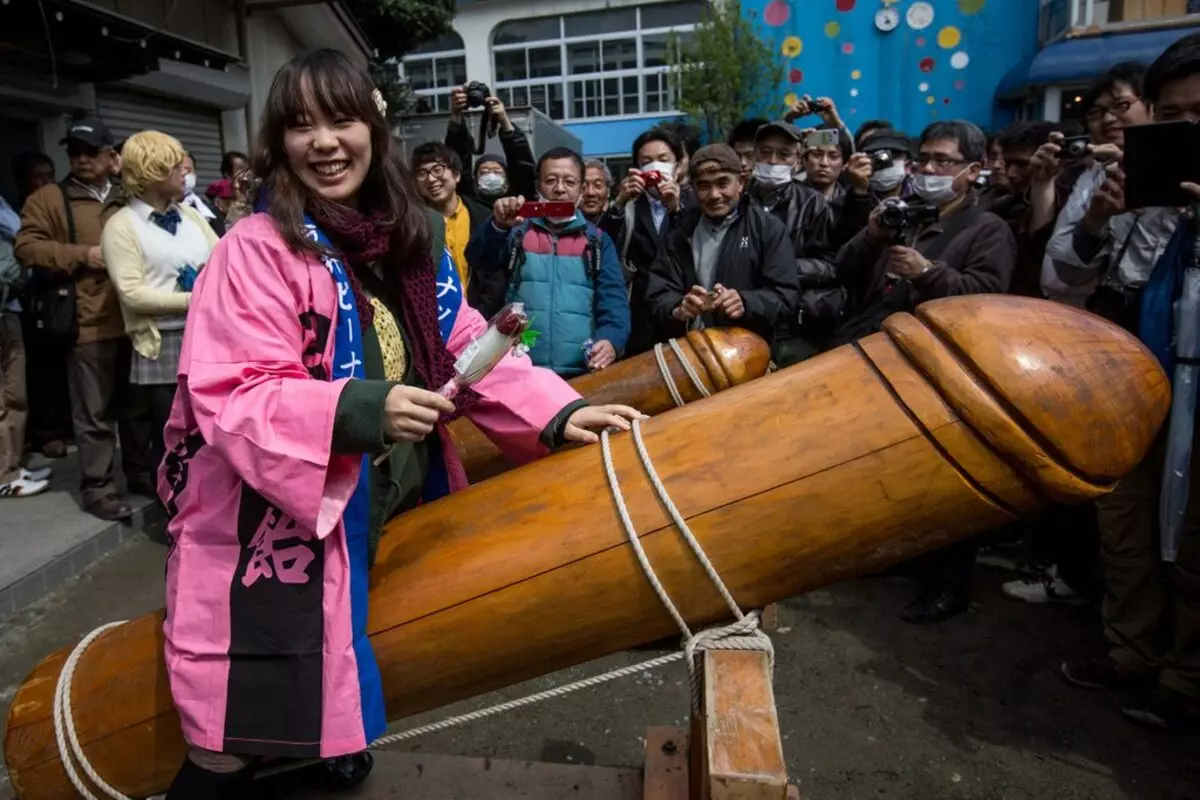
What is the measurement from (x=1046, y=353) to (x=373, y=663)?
49.2 inches

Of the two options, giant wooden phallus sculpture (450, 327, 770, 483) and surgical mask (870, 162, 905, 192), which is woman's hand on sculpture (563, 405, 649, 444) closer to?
giant wooden phallus sculpture (450, 327, 770, 483)

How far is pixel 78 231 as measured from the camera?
4.17 m

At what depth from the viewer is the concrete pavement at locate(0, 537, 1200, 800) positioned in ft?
7.93

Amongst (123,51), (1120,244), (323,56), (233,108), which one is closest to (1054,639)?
(1120,244)

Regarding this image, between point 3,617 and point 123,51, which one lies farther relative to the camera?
point 123,51

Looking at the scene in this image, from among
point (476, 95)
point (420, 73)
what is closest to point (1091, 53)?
point (476, 95)

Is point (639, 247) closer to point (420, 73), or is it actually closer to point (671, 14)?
point (671, 14)

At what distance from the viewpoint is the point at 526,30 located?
22.7m

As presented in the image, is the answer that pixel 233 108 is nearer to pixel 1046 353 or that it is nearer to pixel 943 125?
pixel 943 125

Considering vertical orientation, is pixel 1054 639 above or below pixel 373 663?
below

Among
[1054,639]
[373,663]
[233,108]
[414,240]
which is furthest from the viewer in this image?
[233,108]

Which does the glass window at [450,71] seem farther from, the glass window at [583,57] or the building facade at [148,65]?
the building facade at [148,65]

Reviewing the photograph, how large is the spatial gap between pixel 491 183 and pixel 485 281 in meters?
1.20

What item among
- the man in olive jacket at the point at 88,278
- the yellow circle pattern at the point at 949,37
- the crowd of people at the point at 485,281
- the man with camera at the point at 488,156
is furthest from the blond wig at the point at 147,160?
the yellow circle pattern at the point at 949,37
